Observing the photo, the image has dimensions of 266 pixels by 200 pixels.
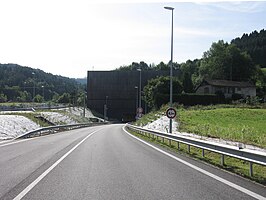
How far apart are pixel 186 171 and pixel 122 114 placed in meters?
116

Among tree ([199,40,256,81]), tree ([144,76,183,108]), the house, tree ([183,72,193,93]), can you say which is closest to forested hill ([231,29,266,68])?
tree ([199,40,256,81])

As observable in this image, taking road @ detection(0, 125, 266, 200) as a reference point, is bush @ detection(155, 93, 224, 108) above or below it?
above

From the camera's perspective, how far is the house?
10156cm

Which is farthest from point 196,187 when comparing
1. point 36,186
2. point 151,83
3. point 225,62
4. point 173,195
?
point 225,62

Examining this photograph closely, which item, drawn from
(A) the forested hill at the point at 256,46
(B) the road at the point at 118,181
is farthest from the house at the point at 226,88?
(B) the road at the point at 118,181

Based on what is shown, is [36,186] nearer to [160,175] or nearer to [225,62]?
[160,175]

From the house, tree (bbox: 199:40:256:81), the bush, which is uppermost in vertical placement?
tree (bbox: 199:40:256:81)

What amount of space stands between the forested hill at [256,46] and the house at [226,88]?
5802cm

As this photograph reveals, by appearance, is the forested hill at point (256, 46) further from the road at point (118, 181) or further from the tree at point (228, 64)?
the road at point (118, 181)

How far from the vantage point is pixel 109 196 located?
25.2 ft

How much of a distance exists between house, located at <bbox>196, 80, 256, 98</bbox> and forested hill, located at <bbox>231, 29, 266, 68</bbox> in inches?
2284

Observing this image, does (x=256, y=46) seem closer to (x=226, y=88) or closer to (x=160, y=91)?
(x=226, y=88)

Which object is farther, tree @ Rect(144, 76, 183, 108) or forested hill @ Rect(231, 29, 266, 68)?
forested hill @ Rect(231, 29, 266, 68)

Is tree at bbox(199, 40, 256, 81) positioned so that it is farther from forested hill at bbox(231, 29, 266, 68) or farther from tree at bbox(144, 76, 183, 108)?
forested hill at bbox(231, 29, 266, 68)
